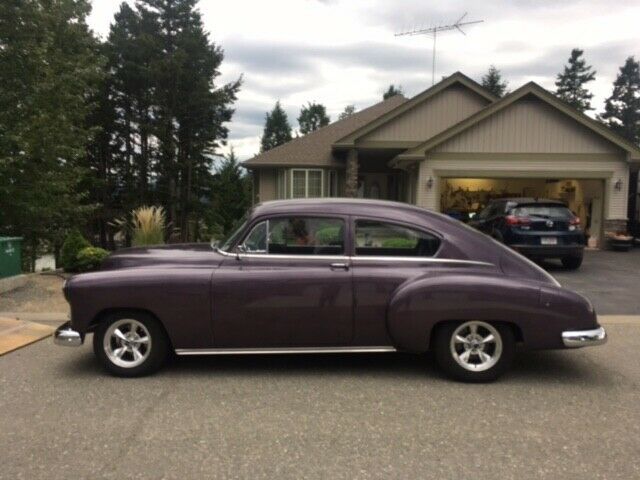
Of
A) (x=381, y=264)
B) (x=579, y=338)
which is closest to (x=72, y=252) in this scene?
(x=381, y=264)

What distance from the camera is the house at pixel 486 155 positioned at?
52.2 feet

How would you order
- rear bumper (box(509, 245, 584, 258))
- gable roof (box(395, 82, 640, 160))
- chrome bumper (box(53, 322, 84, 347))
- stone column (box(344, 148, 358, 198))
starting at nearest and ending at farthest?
chrome bumper (box(53, 322, 84, 347)) < rear bumper (box(509, 245, 584, 258)) < gable roof (box(395, 82, 640, 160)) < stone column (box(344, 148, 358, 198))

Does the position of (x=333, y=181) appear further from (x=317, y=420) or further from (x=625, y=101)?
(x=625, y=101)

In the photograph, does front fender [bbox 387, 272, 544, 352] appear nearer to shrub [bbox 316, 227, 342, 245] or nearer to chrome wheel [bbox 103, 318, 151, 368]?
shrub [bbox 316, 227, 342, 245]

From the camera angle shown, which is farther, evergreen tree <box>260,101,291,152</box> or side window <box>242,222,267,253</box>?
evergreen tree <box>260,101,291,152</box>

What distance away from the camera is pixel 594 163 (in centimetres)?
1594

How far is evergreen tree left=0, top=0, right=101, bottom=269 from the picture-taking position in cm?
1603

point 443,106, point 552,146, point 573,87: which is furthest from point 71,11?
point 573,87

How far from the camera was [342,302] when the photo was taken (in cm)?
467

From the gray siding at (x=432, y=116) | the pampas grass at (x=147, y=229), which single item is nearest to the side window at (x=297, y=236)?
the pampas grass at (x=147, y=229)

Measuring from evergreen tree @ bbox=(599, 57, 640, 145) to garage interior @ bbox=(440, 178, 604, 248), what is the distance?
157ft

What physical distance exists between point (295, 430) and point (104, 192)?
32344mm

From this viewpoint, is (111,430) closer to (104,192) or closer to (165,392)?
(165,392)

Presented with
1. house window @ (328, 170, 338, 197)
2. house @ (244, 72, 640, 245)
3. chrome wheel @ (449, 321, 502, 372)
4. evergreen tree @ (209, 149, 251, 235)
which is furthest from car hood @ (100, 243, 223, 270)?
evergreen tree @ (209, 149, 251, 235)
